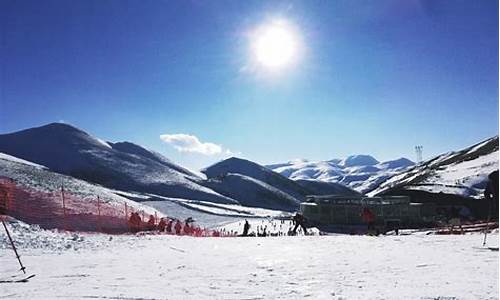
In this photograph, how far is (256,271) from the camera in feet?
36.5

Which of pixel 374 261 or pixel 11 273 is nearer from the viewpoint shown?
pixel 11 273

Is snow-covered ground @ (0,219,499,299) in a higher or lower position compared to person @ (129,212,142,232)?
lower

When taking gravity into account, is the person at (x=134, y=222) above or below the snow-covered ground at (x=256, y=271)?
above

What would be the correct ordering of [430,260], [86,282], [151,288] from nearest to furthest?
1. [151,288]
2. [86,282]
3. [430,260]

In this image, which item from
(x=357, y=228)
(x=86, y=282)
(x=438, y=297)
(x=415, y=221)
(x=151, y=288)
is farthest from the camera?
(x=415, y=221)

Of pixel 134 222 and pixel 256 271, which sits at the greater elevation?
pixel 134 222

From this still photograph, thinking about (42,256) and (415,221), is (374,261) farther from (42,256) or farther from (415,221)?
(415,221)

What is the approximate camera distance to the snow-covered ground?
28.6ft

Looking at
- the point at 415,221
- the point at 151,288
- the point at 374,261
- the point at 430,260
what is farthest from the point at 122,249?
A: the point at 415,221

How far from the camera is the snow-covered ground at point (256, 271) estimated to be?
28.6ft

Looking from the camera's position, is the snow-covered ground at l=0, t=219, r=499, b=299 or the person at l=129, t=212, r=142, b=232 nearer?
the snow-covered ground at l=0, t=219, r=499, b=299

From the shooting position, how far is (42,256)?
14.4m

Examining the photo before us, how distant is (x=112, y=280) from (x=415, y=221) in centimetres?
5510

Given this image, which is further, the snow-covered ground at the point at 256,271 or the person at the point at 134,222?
the person at the point at 134,222
